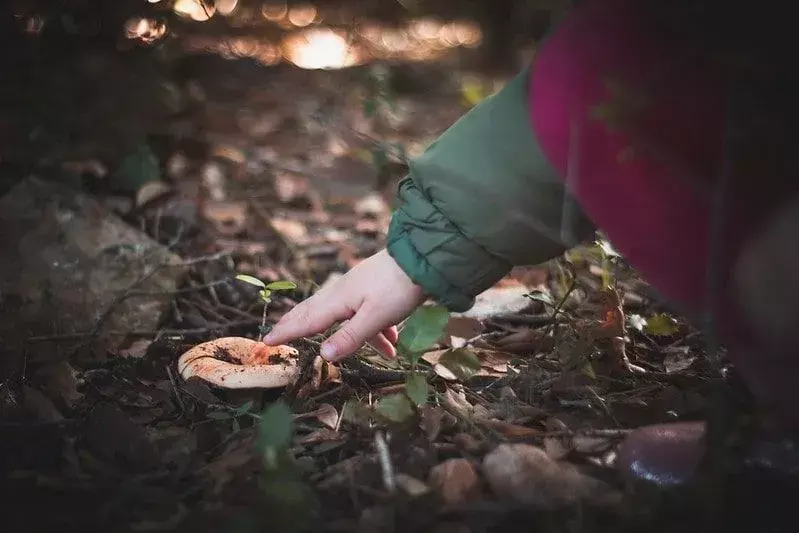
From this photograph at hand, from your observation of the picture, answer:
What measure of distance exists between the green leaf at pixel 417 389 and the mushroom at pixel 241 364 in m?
0.27

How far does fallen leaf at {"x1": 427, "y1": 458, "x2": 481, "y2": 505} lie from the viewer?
1.17 metres

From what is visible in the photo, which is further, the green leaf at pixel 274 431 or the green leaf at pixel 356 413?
the green leaf at pixel 356 413

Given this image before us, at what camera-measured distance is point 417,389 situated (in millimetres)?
1388

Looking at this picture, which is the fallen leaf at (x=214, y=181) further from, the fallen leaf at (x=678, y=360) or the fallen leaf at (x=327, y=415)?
the fallen leaf at (x=678, y=360)

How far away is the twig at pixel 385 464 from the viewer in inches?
46.4

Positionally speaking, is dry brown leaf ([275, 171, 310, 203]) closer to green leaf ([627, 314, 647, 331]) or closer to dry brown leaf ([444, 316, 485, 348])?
dry brown leaf ([444, 316, 485, 348])

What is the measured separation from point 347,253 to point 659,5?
152 centimetres

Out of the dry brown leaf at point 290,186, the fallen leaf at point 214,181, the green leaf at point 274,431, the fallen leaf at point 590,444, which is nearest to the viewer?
the green leaf at point 274,431

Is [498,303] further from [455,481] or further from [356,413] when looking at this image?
[455,481]

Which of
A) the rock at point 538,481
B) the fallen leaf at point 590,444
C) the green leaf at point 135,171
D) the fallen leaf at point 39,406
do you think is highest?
the rock at point 538,481

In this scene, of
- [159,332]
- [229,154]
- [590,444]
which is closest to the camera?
[590,444]

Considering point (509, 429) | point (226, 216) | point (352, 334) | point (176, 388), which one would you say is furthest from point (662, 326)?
point (226, 216)

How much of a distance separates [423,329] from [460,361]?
12cm

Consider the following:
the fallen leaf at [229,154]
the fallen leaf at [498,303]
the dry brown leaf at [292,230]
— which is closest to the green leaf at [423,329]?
the fallen leaf at [498,303]
